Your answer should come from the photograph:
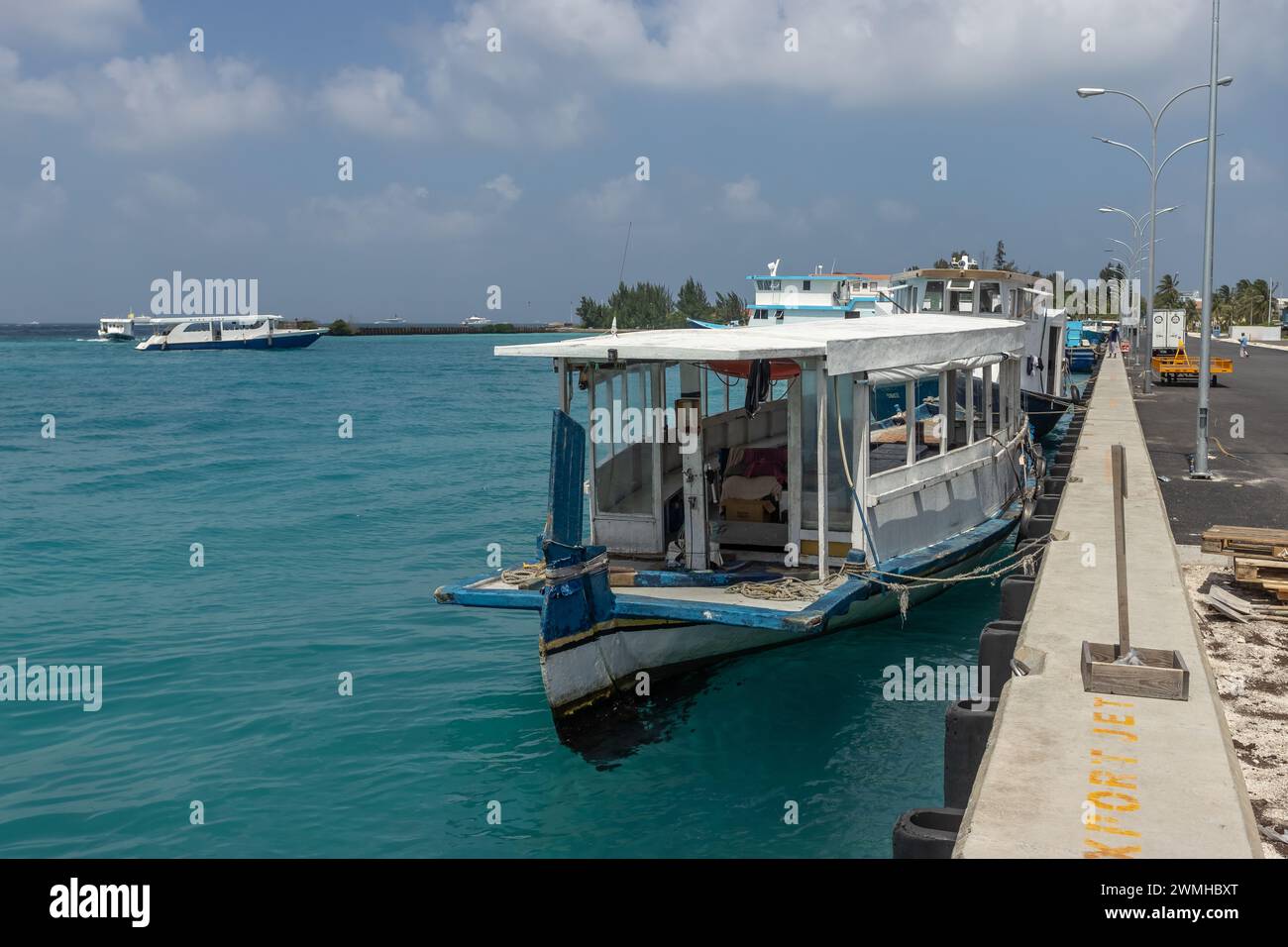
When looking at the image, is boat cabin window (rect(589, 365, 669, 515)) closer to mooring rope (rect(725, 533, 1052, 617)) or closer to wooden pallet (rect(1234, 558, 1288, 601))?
mooring rope (rect(725, 533, 1052, 617))

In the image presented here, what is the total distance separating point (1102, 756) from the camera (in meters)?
6.19

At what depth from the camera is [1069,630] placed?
8.66 m

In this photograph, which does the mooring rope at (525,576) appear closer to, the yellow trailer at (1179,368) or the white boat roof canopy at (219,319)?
the yellow trailer at (1179,368)

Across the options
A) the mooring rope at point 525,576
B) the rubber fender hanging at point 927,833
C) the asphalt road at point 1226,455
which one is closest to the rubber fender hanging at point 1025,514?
the asphalt road at point 1226,455

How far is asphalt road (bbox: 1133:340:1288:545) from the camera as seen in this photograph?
580 inches

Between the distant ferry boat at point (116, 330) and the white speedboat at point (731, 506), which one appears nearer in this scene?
the white speedboat at point (731, 506)

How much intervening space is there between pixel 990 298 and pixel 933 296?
1223 millimetres

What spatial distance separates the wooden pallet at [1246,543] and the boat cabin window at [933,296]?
12.9m

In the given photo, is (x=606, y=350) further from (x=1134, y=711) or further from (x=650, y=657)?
(x=1134, y=711)

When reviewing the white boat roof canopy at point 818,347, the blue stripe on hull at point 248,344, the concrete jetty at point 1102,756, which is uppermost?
the blue stripe on hull at point 248,344

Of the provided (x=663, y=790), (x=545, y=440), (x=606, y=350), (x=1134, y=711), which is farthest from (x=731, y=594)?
(x=545, y=440)

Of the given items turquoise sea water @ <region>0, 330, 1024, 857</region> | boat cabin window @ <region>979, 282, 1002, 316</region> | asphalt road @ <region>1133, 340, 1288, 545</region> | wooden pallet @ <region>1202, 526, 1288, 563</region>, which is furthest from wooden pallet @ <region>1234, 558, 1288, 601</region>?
boat cabin window @ <region>979, 282, 1002, 316</region>

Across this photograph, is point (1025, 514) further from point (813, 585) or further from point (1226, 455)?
point (1226, 455)

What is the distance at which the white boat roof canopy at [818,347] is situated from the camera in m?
9.77
